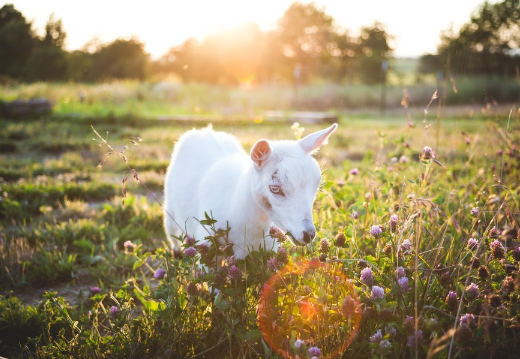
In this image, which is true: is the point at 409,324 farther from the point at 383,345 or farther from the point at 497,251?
the point at 497,251

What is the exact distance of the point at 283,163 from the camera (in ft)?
7.14

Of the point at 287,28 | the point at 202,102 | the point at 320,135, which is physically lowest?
the point at 320,135

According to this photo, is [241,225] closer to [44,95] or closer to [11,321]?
[11,321]

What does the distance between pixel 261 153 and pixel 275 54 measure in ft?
140

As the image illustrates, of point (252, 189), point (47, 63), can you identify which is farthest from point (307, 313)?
point (47, 63)

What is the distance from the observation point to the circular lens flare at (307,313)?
1.89m

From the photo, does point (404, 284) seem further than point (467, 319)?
Yes

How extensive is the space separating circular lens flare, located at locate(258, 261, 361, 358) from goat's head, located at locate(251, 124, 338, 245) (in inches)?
8.5

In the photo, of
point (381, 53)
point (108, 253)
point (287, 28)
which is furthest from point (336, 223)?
point (287, 28)

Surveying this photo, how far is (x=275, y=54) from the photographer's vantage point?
140 ft

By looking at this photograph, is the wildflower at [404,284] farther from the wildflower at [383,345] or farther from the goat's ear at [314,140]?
the goat's ear at [314,140]

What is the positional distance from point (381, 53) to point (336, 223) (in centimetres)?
4189

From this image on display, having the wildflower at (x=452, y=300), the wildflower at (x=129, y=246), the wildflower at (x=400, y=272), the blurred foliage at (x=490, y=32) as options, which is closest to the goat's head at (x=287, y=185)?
the wildflower at (x=400, y=272)

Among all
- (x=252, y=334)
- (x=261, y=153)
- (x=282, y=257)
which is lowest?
(x=252, y=334)
